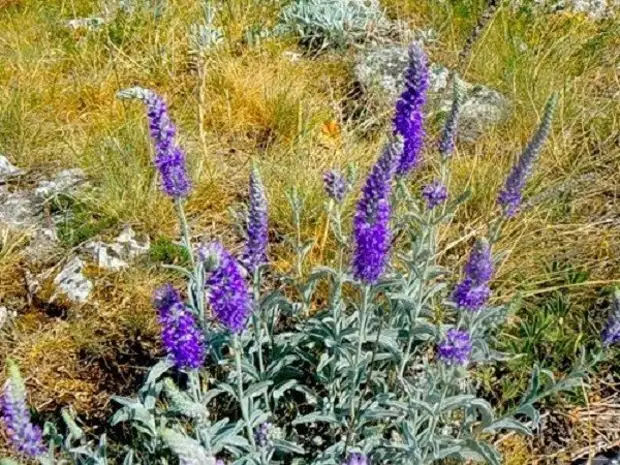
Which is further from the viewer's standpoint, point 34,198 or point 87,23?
point 87,23

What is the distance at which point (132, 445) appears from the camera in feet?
7.97

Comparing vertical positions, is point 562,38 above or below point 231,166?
above

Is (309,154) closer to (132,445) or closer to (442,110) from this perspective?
(442,110)

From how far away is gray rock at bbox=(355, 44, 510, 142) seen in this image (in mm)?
3938

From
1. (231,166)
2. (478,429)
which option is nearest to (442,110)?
(231,166)

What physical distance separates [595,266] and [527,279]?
0.96 ft

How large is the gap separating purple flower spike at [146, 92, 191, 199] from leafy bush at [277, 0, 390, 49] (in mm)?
2852

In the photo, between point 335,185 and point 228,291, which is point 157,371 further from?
point 335,185

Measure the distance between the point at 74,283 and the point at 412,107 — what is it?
5.18ft

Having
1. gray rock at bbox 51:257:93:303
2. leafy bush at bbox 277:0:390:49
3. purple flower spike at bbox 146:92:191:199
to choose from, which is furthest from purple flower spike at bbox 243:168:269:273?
leafy bush at bbox 277:0:390:49

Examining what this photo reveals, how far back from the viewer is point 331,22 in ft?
15.3

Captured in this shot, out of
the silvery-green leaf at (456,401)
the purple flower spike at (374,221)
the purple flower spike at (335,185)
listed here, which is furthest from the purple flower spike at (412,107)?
the silvery-green leaf at (456,401)

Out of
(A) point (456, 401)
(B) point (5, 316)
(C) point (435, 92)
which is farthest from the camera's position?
(C) point (435, 92)

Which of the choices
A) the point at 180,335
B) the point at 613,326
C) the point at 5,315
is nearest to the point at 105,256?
the point at 5,315
